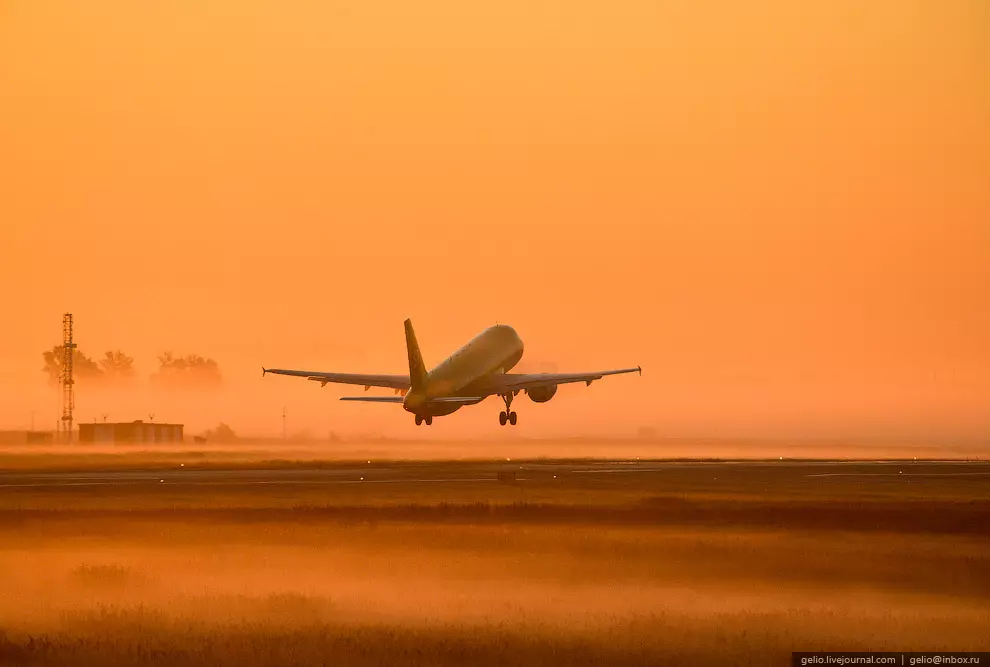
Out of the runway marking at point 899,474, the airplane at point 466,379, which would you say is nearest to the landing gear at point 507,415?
the airplane at point 466,379

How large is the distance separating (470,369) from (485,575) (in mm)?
80512

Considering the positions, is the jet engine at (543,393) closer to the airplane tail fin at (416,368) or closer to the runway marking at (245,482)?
the airplane tail fin at (416,368)

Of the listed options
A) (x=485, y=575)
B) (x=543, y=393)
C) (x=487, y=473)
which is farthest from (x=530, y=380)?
(x=485, y=575)

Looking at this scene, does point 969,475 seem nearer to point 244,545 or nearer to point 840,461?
point 840,461

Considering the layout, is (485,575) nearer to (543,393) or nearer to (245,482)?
(245,482)

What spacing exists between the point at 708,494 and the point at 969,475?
23580 mm

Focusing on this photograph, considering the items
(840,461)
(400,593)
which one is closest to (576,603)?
(400,593)

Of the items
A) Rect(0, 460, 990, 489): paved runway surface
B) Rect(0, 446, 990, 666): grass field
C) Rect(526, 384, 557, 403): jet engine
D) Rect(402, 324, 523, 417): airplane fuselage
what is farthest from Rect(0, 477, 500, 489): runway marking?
Rect(526, 384, 557, 403): jet engine

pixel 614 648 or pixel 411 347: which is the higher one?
pixel 411 347

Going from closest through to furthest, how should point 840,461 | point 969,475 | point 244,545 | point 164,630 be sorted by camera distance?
point 164,630, point 244,545, point 969,475, point 840,461

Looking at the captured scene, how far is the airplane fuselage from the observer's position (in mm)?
107750

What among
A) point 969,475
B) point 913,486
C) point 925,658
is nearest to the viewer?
point 925,658

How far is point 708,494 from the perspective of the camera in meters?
65.0

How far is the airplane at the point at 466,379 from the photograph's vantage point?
107938 millimetres
